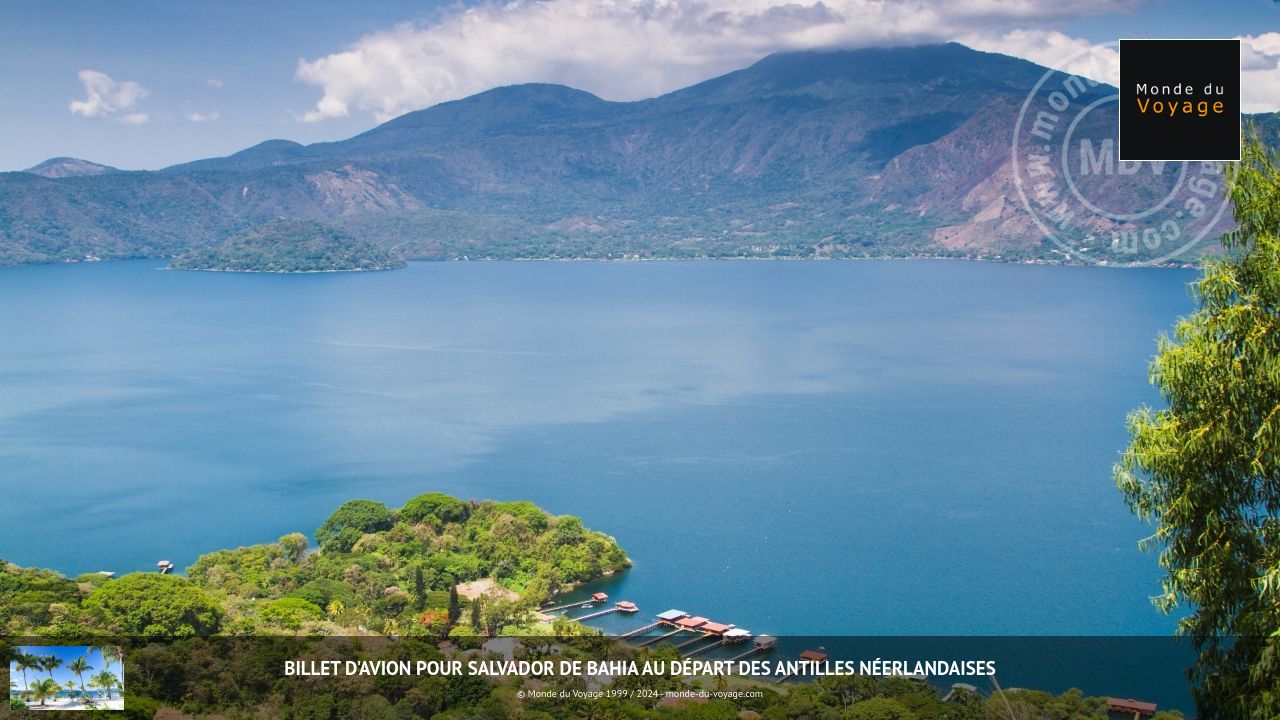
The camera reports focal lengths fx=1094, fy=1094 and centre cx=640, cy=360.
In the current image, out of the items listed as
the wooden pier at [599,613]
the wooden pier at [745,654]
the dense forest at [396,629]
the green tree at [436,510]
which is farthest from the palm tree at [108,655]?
the green tree at [436,510]

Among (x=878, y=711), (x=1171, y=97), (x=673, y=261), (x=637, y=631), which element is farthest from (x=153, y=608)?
(x=673, y=261)

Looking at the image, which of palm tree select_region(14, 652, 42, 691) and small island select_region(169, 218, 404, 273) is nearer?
palm tree select_region(14, 652, 42, 691)

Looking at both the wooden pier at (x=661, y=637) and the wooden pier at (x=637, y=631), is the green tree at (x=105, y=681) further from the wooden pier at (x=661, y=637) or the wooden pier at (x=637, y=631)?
the wooden pier at (x=661, y=637)

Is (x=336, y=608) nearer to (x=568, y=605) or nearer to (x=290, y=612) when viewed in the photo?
(x=290, y=612)

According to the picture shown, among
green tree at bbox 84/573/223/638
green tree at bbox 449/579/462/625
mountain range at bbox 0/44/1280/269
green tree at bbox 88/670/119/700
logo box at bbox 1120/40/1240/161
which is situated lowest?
green tree at bbox 449/579/462/625

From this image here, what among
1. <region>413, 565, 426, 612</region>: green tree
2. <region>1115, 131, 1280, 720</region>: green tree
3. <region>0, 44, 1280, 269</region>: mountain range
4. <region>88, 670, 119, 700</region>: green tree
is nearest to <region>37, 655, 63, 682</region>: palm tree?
<region>88, 670, 119, 700</region>: green tree

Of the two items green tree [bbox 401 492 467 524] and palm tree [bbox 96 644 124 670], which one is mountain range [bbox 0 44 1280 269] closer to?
green tree [bbox 401 492 467 524]

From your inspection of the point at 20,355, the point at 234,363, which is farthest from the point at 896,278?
the point at 20,355
